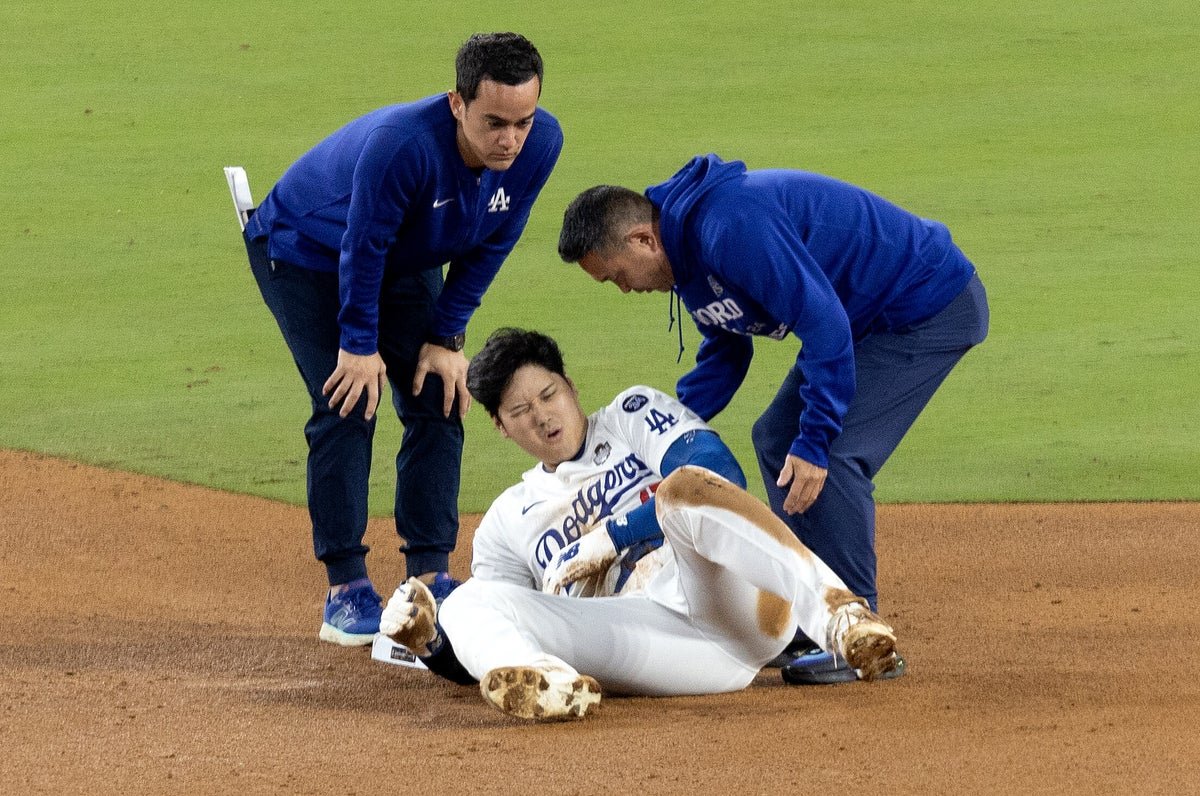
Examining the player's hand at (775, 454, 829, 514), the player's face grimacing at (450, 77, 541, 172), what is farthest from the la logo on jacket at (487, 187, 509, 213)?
the player's hand at (775, 454, 829, 514)

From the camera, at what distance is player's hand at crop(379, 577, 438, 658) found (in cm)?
391

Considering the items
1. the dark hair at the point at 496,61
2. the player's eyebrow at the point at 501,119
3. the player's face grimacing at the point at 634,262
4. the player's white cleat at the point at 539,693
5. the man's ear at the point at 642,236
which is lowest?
the player's white cleat at the point at 539,693

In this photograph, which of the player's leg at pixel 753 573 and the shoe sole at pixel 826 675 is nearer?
the player's leg at pixel 753 573

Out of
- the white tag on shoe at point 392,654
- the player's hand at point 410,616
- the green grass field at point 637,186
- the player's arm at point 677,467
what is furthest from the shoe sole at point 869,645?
the green grass field at point 637,186

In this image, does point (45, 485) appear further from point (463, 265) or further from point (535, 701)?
point (535, 701)

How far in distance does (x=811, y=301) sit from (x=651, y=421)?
0.55 metres

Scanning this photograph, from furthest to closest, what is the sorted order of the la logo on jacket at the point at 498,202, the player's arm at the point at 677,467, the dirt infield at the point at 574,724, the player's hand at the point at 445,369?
1. the player's hand at the point at 445,369
2. the la logo on jacket at the point at 498,202
3. the player's arm at the point at 677,467
4. the dirt infield at the point at 574,724

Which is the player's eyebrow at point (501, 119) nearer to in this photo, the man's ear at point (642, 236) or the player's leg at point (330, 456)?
the man's ear at point (642, 236)

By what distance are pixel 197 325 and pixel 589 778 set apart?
682 cm

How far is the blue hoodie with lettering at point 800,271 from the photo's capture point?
403 cm

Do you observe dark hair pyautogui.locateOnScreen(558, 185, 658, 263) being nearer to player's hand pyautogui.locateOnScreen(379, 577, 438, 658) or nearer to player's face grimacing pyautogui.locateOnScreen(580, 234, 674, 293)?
player's face grimacing pyautogui.locateOnScreen(580, 234, 674, 293)

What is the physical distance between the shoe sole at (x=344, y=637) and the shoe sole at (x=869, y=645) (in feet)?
5.82

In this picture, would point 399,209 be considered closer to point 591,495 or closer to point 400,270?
point 400,270

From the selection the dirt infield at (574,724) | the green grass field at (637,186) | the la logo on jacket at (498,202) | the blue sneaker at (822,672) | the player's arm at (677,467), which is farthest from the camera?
the green grass field at (637,186)
